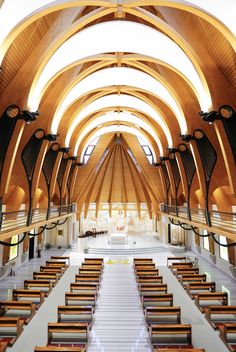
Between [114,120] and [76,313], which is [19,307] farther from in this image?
[114,120]

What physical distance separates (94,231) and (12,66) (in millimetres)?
26300

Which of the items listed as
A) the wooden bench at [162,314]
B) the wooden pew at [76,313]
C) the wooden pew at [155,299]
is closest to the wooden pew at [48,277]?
the wooden pew at [76,313]

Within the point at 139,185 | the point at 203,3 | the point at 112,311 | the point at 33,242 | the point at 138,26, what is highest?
the point at 138,26

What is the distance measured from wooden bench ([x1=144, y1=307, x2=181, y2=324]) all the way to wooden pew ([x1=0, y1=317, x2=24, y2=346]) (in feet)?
16.1

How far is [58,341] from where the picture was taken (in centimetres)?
868

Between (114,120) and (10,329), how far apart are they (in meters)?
20.0

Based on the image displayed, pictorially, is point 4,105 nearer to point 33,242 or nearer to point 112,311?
point 112,311

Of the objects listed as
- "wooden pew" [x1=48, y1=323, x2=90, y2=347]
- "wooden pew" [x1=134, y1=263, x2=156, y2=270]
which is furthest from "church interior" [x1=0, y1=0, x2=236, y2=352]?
"wooden pew" [x1=134, y1=263, x2=156, y2=270]

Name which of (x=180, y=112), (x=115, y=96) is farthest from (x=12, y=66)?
(x=115, y=96)

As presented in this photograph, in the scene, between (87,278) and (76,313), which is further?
(87,278)

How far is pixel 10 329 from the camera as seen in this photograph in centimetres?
926

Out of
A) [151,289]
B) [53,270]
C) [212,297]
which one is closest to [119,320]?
[151,289]

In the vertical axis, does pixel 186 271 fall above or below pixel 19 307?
below

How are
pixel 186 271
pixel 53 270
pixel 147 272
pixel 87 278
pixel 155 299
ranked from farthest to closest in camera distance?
pixel 53 270
pixel 186 271
pixel 147 272
pixel 87 278
pixel 155 299
